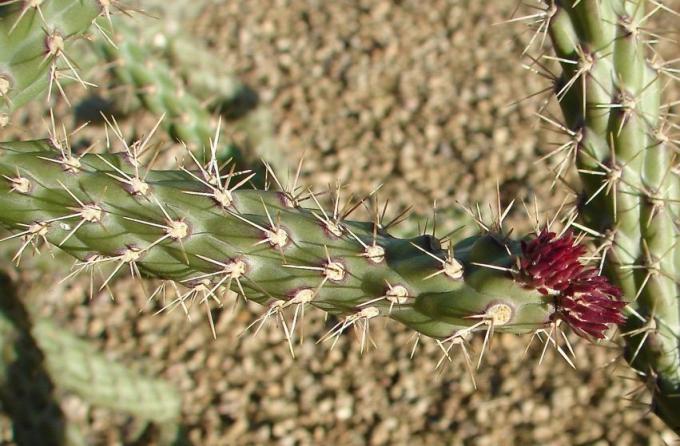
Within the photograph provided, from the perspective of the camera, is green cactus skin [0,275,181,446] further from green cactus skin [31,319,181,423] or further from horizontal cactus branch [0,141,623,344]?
horizontal cactus branch [0,141,623,344]

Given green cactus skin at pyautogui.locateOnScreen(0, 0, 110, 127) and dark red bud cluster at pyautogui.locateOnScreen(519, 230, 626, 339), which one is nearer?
dark red bud cluster at pyautogui.locateOnScreen(519, 230, 626, 339)

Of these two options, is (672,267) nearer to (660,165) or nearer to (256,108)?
(660,165)

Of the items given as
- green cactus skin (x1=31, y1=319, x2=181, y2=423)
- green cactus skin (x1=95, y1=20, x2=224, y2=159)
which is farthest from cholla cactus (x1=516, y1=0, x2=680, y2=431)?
green cactus skin (x1=31, y1=319, x2=181, y2=423)

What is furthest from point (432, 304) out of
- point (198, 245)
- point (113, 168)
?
point (113, 168)

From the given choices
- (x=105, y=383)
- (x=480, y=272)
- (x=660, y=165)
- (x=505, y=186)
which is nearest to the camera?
(x=480, y=272)

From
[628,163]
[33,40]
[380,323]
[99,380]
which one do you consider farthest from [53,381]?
[628,163]

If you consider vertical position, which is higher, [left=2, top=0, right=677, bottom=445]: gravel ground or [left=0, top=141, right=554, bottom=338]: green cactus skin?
[left=0, top=141, right=554, bottom=338]: green cactus skin
